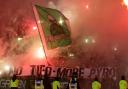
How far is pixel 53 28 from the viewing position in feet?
63.7

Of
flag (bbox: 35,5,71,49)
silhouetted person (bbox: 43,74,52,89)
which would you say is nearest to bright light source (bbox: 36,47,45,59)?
flag (bbox: 35,5,71,49)

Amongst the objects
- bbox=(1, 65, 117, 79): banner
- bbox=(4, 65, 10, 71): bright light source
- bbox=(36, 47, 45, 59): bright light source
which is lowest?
bbox=(1, 65, 117, 79): banner

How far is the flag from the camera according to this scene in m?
18.9

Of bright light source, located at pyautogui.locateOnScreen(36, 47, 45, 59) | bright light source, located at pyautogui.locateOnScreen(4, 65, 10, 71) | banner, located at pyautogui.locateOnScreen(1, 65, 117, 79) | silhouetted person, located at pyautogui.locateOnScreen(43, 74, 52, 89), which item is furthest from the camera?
bright light source, located at pyautogui.locateOnScreen(36, 47, 45, 59)

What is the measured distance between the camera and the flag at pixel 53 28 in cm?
1890

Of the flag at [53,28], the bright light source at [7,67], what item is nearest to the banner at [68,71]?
the bright light source at [7,67]

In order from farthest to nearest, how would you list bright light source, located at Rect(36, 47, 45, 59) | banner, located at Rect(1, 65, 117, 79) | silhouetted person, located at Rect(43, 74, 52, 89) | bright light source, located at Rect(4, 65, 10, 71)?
1. bright light source, located at Rect(36, 47, 45, 59)
2. bright light source, located at Rect(4, 65, 10, 71)
3. banner, located at Rect(1, 65, 117, 79)
4. silhouetted person, located at Rect(43, 74, 52, 89)

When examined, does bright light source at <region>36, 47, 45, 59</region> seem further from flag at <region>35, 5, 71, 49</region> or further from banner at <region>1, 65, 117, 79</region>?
flag at <region>35, 5, 71, 49</region>

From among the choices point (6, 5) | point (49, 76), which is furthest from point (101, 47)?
point (6, 5)

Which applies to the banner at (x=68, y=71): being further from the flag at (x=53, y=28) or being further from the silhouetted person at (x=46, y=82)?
the flag at (x=53, y=28)

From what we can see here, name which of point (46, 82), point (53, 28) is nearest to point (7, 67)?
point (46, 82)

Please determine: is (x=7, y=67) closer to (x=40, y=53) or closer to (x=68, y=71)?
(x=40, y=53)

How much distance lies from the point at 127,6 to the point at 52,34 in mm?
5358

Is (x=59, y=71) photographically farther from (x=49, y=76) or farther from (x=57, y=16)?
(x=57, y=16)
